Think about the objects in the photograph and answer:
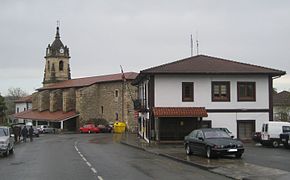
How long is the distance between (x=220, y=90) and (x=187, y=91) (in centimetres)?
291

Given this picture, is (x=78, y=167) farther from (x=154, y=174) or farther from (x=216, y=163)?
(x=216, y=163)

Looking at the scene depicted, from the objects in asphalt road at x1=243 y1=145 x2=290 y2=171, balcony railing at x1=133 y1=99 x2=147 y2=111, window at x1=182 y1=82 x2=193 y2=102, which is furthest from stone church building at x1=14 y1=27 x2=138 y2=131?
asphalt road at x1=243 y1=145 x2=290 y2=171

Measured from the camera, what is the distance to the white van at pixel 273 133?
111 feet

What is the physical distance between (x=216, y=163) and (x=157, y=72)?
760 inches

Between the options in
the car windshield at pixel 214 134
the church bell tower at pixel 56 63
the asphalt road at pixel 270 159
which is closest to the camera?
the asphalt road at pixel 270 159

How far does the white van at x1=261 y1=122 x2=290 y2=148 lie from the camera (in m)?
33.8

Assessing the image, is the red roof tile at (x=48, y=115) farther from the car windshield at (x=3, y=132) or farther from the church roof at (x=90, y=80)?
the car windshield at (x=3, y=132)

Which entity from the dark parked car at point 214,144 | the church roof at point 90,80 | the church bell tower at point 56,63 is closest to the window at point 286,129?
the dark parked car at point 214,144

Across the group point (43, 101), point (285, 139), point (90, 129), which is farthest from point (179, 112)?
point (43, 101)

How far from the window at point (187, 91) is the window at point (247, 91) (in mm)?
4207

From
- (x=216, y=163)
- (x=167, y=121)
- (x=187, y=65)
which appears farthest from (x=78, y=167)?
(x=187, y=65)

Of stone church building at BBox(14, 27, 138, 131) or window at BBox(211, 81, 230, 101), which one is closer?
window at BBox(211, 81, 230, 101)

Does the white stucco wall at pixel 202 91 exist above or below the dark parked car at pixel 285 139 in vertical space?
above

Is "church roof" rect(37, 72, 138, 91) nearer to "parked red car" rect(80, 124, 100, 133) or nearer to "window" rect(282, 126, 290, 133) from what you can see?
"parked red car" rect(80, 124, 100, 133)
